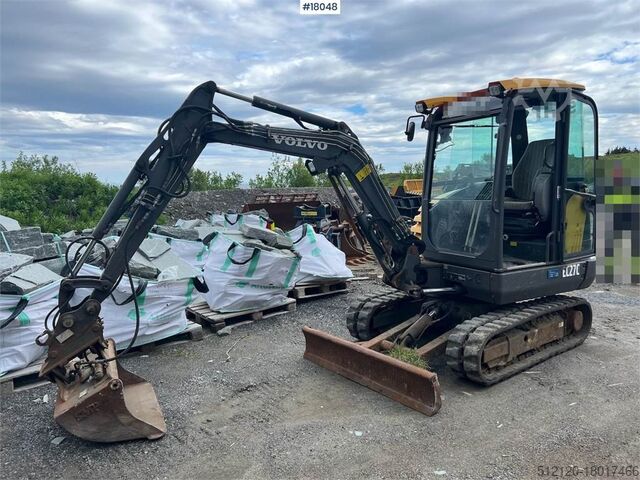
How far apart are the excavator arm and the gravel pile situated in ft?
29.9

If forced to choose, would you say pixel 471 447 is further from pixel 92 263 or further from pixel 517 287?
pixel 92 263

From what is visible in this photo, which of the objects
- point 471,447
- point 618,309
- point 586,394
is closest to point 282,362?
point 471,447

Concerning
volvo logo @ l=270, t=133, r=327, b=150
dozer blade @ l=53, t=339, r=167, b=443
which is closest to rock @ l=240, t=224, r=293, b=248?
volvo logo @ l=270, t=133, r=327, b=150

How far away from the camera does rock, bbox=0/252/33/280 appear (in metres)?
4.93

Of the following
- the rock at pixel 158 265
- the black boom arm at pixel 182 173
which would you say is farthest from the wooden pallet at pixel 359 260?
the black boom arm at pixel 182 173

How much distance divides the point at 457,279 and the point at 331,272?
2.78 m

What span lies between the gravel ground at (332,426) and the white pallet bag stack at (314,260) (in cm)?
210

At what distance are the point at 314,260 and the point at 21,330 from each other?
388 centimetres

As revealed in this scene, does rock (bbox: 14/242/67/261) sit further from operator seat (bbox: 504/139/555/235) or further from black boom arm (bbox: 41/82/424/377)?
operator seat (bbox: 504/139/555/235)

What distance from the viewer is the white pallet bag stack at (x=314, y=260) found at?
7.28 meters

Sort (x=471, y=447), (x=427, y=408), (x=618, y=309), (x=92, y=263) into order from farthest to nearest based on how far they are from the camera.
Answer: (x=618, y=309), (x=92, y=263), (x=427, y=408), (x=471, y=447)

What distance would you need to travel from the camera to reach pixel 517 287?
4.61m

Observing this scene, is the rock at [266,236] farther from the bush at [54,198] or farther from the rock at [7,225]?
the bush at [54,198]

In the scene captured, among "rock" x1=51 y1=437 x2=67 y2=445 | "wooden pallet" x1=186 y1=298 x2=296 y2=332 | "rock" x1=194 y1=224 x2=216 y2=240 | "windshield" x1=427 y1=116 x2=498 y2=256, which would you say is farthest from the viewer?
"rock" x1=194 y1=224 x2=216 y2=240
